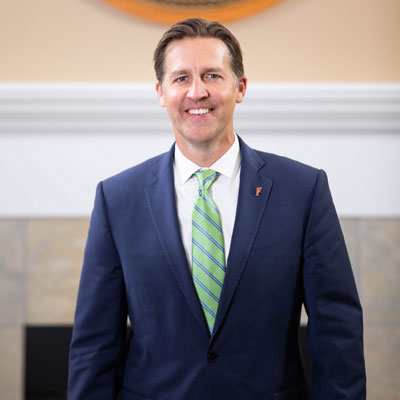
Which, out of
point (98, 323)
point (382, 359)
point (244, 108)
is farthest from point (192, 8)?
point (382, 359)

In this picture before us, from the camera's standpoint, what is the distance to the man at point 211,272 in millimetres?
1145

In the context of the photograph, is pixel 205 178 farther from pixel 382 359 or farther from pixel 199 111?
pixel 382 359

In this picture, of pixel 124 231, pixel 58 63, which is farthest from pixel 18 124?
pixel 124 231

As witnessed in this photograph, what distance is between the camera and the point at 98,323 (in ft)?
4.01

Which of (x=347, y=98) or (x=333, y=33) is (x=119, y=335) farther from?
(x=333, y=33)

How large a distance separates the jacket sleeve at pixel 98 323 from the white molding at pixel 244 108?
0.49m

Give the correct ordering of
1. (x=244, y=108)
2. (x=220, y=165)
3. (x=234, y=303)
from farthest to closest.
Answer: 1. (x=244, y=108)
2. (x=220, y=165)
3. (x=234, y=303)

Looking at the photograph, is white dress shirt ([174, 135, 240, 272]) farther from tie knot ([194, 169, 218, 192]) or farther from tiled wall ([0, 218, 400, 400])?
tiled wall ([0, 218, 400, 400])

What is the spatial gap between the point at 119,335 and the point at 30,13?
111 cm

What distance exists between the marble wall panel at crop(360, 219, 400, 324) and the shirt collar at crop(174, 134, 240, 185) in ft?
2.02

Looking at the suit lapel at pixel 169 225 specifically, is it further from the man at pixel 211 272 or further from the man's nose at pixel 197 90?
the man's nose at pixel 197 90

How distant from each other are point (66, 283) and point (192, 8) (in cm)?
99

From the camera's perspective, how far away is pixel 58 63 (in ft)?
5.49

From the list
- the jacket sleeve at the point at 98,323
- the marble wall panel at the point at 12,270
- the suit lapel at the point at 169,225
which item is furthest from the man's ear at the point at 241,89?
the marble wall panel at the point at 12,270
